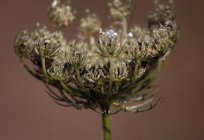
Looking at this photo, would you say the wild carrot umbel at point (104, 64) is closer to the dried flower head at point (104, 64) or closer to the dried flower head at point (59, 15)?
the dried flower head at point (104, 64)

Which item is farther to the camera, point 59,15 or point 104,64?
point 59,15

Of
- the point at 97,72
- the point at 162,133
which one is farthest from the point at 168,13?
the point at 162,133

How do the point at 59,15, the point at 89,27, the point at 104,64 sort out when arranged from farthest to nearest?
the point at 89,27
the point at 59,15
the point at 104,64

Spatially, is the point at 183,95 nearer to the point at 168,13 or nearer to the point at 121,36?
the point at 121,36

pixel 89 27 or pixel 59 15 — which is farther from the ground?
pixel 59 15

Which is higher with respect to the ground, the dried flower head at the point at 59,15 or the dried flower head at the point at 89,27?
the dried flower head at the point at 59,15

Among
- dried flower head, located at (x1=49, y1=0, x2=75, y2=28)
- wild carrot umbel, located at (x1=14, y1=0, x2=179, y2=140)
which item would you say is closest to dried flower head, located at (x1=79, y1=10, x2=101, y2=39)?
dried flower head, located at (x1=49, y1=0, x2=75, y2=28)

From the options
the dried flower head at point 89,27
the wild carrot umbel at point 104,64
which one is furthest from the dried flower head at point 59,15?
the wild carrot umbel at point 104,64

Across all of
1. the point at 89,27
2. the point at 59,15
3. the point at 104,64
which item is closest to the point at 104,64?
the point at 104,64

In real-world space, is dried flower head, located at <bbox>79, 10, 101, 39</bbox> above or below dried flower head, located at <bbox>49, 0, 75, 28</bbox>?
below

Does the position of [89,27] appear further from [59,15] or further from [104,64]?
[104,64]

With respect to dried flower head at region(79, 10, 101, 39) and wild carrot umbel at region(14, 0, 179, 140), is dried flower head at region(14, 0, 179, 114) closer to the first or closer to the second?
wild carrot umbel at region(14, 0, 179, 140)
